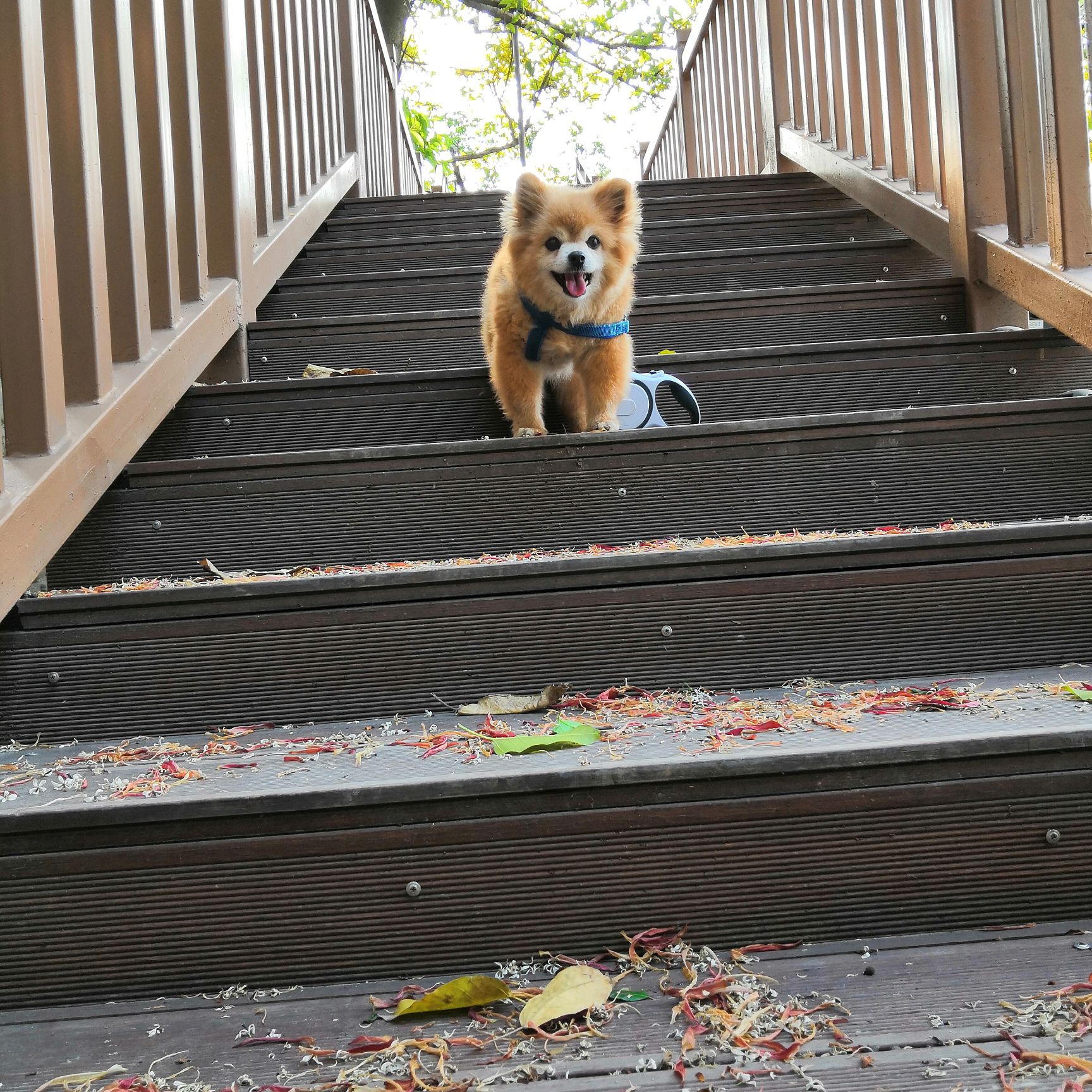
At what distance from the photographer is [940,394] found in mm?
2219

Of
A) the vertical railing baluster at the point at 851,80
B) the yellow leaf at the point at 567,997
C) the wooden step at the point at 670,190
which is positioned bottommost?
the yellow leaf at the point at 567,997

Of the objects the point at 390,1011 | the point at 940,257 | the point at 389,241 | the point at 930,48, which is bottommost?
the point at 390,1011

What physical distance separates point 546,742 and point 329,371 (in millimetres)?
1650

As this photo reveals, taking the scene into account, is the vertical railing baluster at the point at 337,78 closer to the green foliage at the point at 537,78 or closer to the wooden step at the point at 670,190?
the wooden step at the point at 670,190

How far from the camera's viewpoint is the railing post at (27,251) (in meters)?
1.46

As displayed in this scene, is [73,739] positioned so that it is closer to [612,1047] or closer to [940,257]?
[612,1047]

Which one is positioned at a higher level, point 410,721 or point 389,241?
point 389,241

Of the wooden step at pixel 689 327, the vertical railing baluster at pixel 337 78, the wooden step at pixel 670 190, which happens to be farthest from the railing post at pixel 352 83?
the wooden step at pixel 689 327

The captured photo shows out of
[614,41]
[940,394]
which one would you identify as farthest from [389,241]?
[614,41]

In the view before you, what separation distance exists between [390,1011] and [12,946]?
40 centimetres

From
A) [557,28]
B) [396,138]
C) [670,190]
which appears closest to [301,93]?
[670,190]

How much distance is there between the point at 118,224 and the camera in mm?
1894

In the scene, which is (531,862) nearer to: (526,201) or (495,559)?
(495,559)

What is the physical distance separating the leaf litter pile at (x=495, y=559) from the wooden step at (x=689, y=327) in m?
1.02
